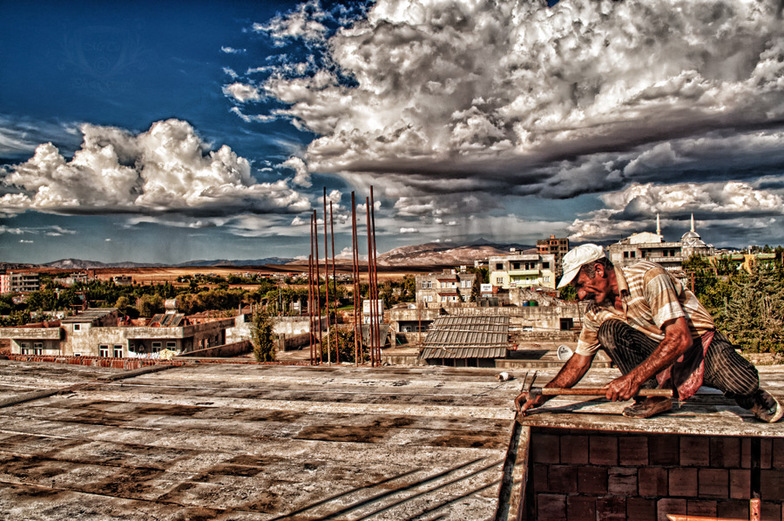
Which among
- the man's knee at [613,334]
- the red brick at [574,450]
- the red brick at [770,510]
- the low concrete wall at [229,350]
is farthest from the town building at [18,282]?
the red brick at [770,510]

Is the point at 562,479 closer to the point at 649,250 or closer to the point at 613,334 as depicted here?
the point at 613,334

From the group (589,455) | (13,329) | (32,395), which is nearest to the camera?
(589,455)

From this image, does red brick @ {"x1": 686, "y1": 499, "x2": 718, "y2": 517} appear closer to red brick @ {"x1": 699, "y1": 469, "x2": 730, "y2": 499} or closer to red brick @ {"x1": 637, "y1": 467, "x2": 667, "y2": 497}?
red brick @ {"x1": 699, "y1": 469, "x2": 730, "y2": 499}

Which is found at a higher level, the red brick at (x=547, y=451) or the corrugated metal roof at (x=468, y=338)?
the red brick at (x=547, y=451)

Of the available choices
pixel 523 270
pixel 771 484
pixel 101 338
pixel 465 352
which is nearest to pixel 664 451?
pixel 771 484

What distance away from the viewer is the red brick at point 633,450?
4871 mm

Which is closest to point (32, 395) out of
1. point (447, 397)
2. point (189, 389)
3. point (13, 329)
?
point (189, 389)

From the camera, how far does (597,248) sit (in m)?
4.33

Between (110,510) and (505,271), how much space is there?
71455 mm

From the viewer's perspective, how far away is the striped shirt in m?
3.98

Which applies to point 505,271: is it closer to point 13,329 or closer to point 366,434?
point 13,329

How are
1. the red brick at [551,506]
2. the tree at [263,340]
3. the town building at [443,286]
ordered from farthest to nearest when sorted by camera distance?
the town building at [443,286], the tree at [263,340], the red brick at [551,506]

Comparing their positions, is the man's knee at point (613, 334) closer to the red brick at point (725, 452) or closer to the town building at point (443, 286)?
the red brick at point (725, 452)

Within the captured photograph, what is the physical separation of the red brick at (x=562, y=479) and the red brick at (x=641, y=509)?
518 millimetres
